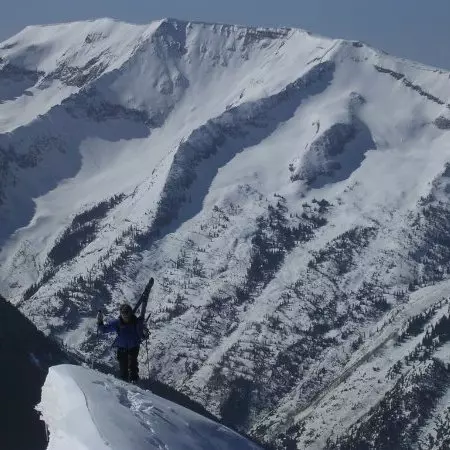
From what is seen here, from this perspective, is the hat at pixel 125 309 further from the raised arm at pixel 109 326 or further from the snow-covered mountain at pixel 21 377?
the snow-covered mountain at pixel 21 377

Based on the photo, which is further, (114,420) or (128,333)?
(128,333)

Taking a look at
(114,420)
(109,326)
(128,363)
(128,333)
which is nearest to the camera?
(114,420)

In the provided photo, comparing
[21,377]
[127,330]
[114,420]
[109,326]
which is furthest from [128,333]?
Answer: [21,377]

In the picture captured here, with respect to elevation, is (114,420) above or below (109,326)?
below

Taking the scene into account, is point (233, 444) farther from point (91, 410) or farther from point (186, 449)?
point (91, 410)

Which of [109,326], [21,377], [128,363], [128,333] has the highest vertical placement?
[128,333]

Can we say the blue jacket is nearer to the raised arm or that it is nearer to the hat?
the raised arm

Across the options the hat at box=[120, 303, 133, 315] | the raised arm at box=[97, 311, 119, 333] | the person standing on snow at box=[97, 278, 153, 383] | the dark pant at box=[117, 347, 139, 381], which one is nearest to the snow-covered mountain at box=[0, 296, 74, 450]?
the dark pant at box=[117, 347, 139, 381]

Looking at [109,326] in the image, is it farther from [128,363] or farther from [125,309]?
[128,363]
